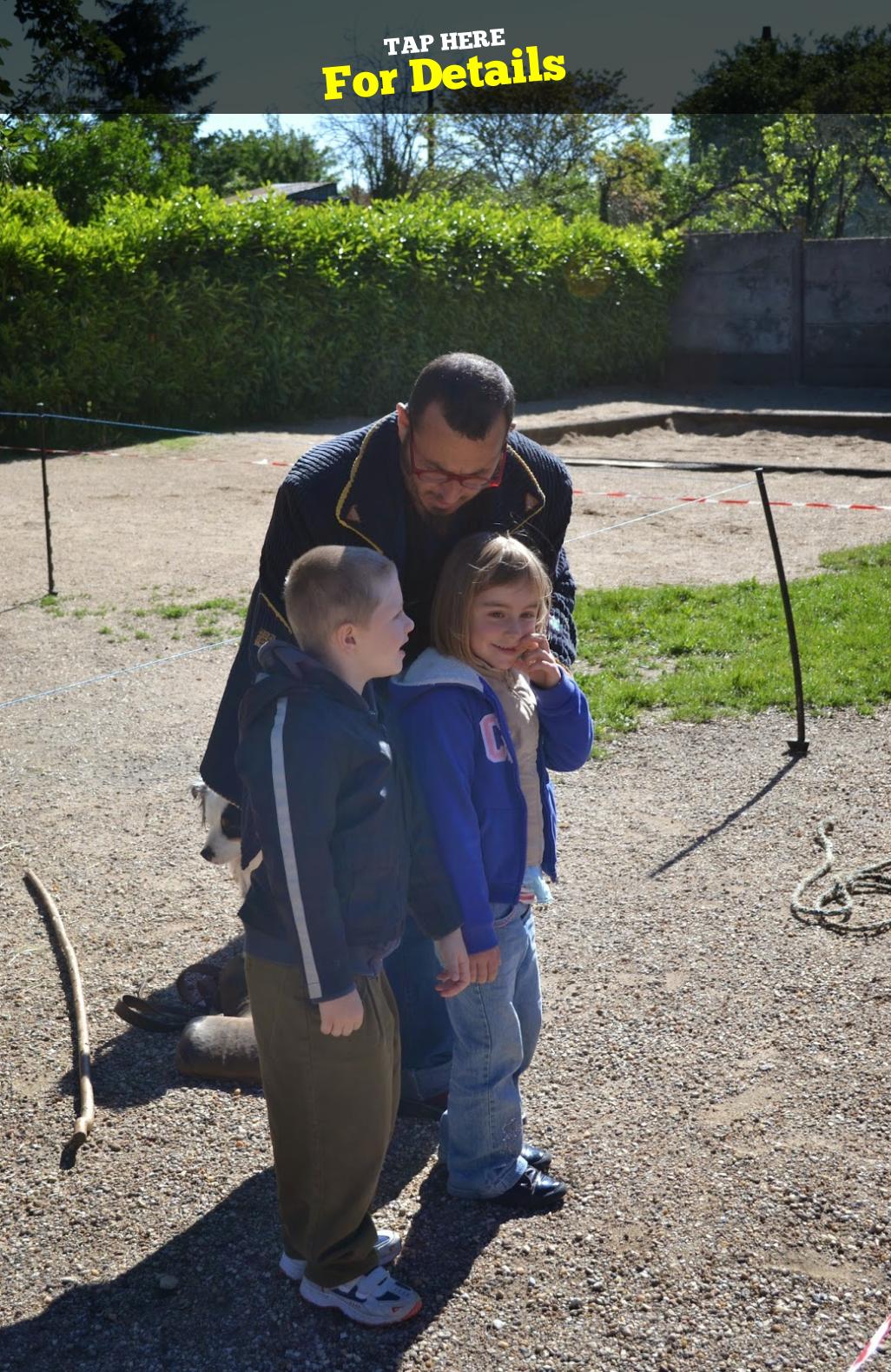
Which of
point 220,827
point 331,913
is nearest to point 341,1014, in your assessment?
point 331,913

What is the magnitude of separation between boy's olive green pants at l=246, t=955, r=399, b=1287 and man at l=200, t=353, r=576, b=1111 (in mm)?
304

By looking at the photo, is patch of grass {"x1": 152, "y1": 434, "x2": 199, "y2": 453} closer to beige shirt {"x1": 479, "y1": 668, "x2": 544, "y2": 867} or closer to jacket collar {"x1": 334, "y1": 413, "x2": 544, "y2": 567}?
jacket collar {"x1": 334, "y1": 413, "x2": 544, "y2": 567}

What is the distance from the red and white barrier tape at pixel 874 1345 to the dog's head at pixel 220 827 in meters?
1.75

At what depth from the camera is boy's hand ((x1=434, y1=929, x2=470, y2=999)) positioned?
2.55m

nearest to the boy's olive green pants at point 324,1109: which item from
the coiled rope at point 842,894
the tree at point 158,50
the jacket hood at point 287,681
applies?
the jacket hood at point 287,681

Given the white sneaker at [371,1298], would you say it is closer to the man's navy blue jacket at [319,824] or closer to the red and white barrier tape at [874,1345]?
the man's navy blue jacket at [319,824]

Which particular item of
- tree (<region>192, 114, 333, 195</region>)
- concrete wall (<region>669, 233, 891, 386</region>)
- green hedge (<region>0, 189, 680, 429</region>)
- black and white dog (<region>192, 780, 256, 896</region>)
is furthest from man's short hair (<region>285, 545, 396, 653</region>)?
tree (<region>192, 114, 333, 195</region>)

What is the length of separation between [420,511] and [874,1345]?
6.00 ft

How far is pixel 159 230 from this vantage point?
51.2 feet

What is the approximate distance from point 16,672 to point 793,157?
116ft

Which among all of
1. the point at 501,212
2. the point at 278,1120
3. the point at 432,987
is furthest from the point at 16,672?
the point at 501,212

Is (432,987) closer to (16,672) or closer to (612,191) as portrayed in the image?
(16,672)

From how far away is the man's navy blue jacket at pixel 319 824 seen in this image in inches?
88.1

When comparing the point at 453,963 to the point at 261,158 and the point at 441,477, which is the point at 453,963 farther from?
the point at 261,158
